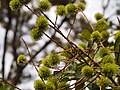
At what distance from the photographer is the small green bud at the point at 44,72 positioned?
3.95 feet

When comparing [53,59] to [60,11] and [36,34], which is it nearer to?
[36,34]

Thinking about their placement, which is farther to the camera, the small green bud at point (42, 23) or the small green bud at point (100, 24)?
the small green bud at point (100, 24)

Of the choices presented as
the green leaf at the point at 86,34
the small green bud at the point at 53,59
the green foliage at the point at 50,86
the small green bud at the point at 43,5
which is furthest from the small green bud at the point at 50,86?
the green leaf at the point at 86,34

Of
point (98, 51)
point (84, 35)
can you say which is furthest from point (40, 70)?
point (84, 35)

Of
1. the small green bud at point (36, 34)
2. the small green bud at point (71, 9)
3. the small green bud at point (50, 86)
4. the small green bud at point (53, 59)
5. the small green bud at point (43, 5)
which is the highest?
the small green bud at point (43, 5)

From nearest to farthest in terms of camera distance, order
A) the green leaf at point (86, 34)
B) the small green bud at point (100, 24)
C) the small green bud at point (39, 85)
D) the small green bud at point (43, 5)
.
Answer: the small green bud at point (39, 85), the small green bud at point (43, 5), the small green bud at point (100, 24), the green leaf at point (86, 34)

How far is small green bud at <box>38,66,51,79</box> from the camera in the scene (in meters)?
1.21

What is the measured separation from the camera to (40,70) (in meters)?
1.21

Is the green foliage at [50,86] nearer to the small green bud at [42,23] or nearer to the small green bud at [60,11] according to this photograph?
the small green bud at [42,23]

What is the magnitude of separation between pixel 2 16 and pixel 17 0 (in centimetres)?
309

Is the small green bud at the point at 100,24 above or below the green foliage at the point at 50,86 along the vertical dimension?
above

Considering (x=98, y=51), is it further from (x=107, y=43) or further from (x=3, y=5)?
(x=3, y=5)

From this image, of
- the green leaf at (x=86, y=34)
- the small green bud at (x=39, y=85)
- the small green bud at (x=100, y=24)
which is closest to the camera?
the small green bud at (x=39, y=85)

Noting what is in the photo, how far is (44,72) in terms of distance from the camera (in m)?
1.21
